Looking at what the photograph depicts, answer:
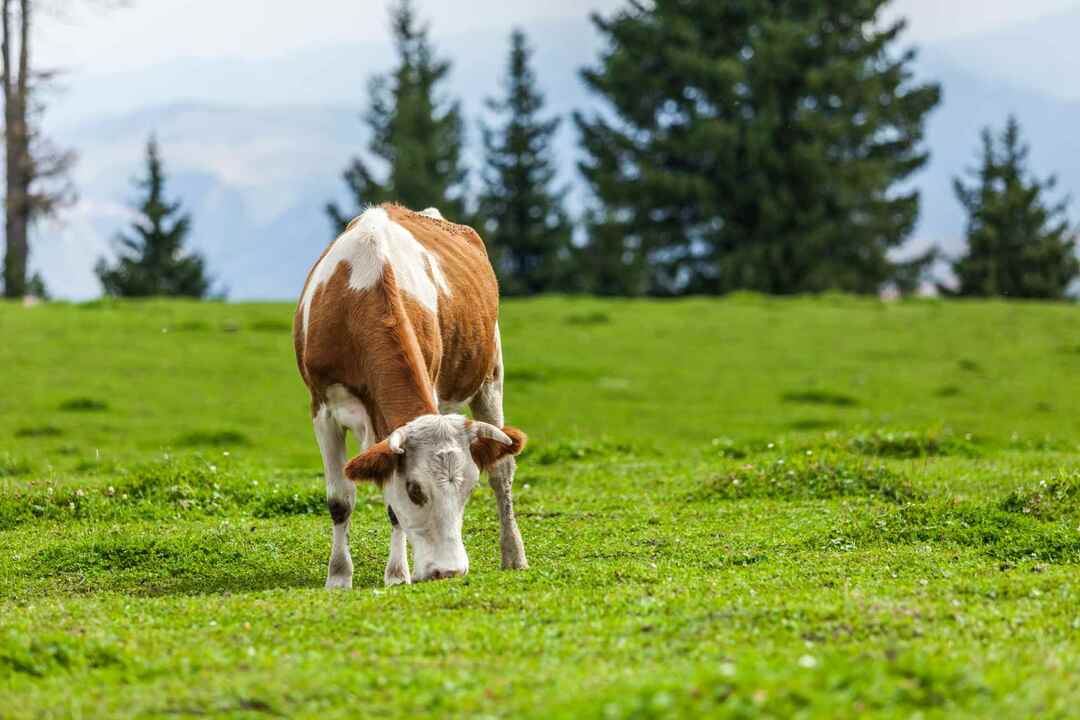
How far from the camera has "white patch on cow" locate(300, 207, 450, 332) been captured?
10.8m

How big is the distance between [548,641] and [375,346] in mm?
3400

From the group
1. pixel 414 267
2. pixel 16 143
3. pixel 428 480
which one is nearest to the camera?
pixel 428 480

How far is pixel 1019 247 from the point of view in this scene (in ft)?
221

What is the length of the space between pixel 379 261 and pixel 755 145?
169ft

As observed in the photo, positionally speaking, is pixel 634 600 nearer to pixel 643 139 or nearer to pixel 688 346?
pixel 688 346

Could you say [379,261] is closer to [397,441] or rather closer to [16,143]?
[397,441]

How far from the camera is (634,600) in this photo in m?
8.70

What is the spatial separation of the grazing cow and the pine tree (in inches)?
2249

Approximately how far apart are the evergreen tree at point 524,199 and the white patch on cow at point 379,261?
58.8 m

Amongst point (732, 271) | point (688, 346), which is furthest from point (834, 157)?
point (688, 346)

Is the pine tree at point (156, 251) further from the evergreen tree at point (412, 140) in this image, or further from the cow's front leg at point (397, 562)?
the cow's front leg at point (397, 562)

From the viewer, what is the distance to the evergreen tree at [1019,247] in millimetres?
65688

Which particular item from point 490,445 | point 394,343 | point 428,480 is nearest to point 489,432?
point 490,445

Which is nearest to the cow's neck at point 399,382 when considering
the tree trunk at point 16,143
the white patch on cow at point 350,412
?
the white patch on cow at point 350,412
